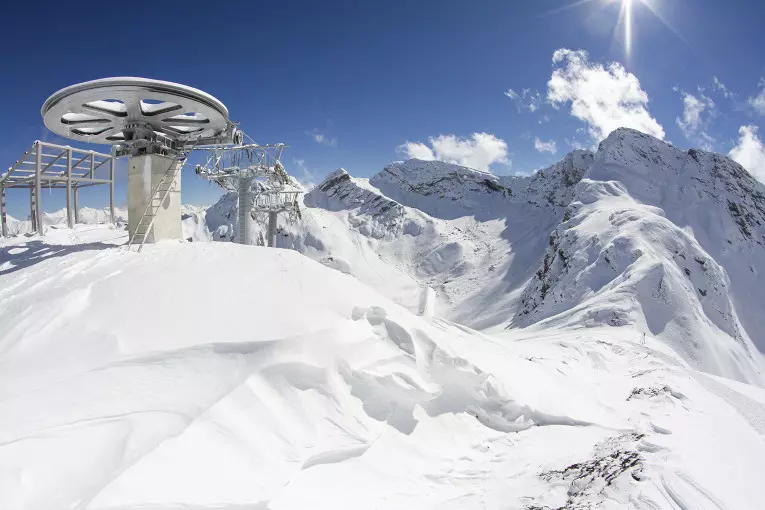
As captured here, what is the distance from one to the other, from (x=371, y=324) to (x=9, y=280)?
699 centimetres

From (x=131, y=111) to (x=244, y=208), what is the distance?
12145 millimetres

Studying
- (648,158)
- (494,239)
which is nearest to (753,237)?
(648,158)

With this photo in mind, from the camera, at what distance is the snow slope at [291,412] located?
12.4ft

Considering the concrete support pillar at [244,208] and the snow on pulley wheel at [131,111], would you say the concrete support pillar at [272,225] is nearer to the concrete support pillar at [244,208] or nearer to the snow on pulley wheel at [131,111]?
the concrete support pillar at [244,208]

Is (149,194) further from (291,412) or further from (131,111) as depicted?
(291,412)

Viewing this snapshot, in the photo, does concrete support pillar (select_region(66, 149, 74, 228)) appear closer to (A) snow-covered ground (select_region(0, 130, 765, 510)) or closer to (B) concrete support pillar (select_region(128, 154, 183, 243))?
(A) snow-covered ground (select_region(0, 130, 765, 510))

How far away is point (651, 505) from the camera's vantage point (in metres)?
3.83

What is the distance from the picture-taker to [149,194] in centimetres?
1155

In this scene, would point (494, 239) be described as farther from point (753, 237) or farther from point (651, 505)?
point (651, 505)

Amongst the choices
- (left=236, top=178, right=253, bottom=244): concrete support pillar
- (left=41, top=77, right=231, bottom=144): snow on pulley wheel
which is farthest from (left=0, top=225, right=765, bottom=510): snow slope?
(left=236, top=178, right=253, bottom=244): concrete support pillar

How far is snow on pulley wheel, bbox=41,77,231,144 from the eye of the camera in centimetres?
1066

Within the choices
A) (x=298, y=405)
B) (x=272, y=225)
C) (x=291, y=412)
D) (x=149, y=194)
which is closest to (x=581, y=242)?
(x=272, y=225)

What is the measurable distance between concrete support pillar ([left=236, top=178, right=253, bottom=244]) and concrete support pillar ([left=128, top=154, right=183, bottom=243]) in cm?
1112

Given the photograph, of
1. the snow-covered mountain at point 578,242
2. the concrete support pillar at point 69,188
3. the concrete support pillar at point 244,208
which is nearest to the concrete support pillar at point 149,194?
the concrete support pillar at point 69,188
